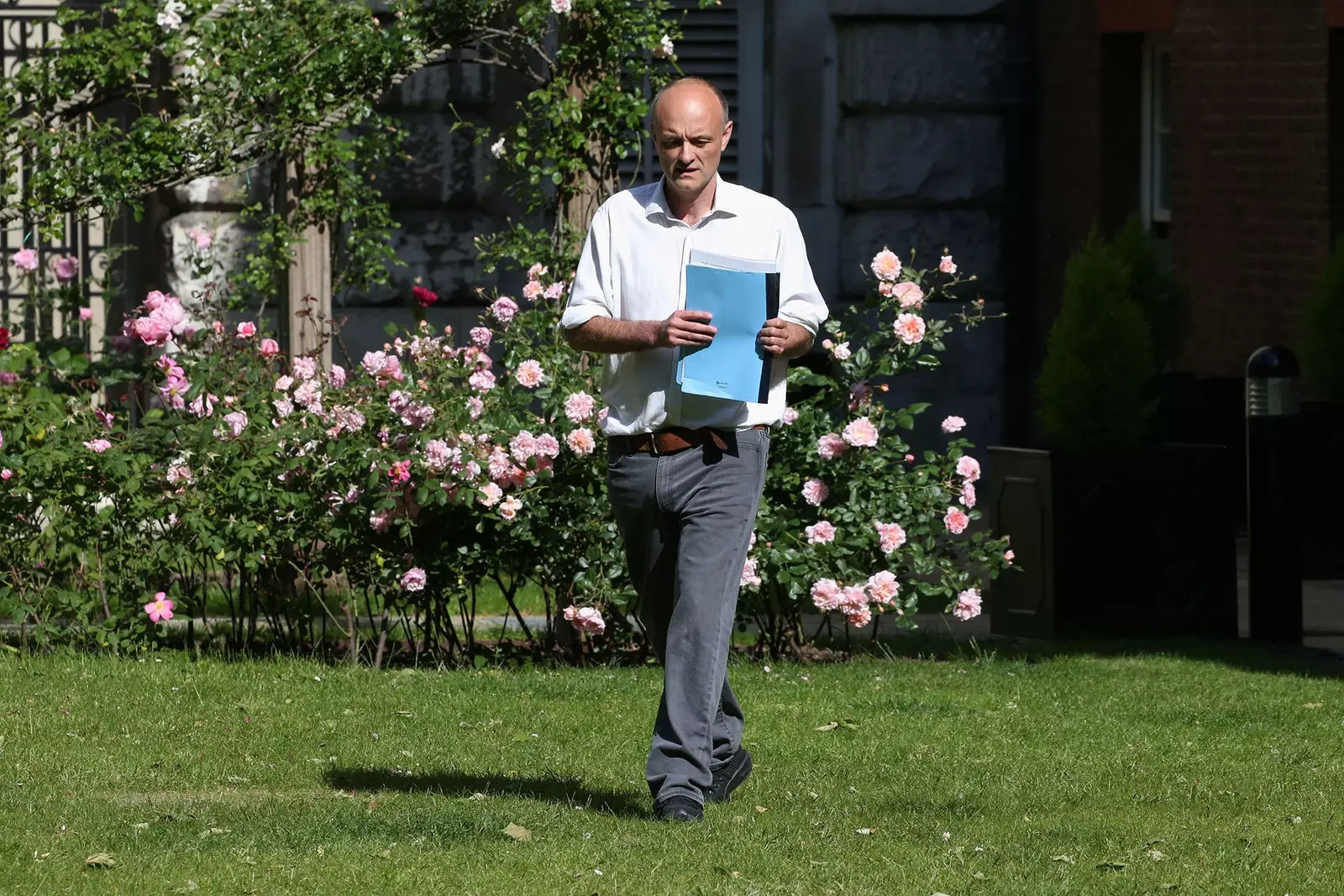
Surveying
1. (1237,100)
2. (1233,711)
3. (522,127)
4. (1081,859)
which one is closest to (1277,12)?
(1237,100)

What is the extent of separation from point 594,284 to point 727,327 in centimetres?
39

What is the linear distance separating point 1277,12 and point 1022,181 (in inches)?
69.5

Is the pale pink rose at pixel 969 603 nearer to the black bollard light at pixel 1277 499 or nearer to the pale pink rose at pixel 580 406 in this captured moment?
the black bollard light at pixel 1277 499

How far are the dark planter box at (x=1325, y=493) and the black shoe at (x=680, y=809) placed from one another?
6610 millimetres

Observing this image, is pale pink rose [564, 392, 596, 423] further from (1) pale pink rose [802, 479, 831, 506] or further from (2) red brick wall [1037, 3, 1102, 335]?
(2) red brick wall [1037, 3, 1102, 335]

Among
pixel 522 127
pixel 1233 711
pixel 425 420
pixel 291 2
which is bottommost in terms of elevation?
pixel 1233 711

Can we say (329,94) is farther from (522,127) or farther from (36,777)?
(36,777)

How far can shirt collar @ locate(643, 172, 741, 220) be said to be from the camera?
543 cm

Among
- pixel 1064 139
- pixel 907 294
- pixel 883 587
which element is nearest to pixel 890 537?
pixel 883 587

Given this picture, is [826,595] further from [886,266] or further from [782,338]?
[782,338]

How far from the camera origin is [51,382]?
995 cm

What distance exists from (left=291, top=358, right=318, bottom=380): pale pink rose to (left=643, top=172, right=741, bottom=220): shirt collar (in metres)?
2.99

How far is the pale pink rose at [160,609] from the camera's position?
794 cm

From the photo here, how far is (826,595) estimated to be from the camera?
7836 millimetres
